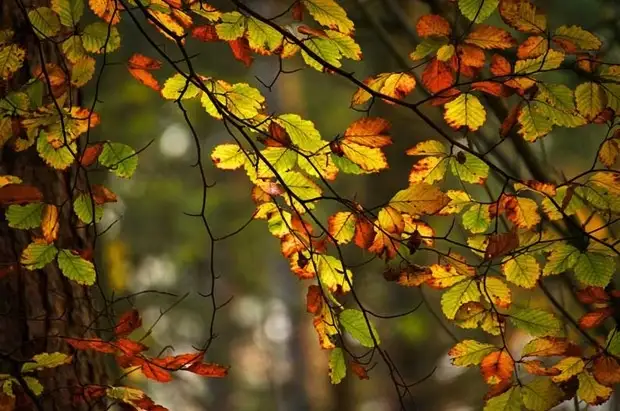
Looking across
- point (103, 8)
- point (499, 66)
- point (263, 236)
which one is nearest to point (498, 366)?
point (499, 66)

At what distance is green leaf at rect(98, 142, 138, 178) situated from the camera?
47.7 inches

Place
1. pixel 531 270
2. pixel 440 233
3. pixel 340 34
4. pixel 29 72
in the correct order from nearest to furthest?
pixel 340 34, pixel 531 270, pixel 29 72, pixel 440 233

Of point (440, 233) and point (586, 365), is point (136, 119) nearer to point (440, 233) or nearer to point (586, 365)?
point (440, 233)

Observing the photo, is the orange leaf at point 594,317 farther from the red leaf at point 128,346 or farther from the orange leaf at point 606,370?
the red leaf at point 128,346

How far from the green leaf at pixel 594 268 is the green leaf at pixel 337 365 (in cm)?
44

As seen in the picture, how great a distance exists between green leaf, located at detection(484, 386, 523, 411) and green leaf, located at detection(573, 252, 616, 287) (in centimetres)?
25

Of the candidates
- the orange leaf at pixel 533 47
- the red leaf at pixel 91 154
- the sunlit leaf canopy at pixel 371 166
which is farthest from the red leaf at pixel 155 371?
the orange leaf at pixel 533 47

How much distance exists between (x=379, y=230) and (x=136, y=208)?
607 cm

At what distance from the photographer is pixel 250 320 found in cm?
891

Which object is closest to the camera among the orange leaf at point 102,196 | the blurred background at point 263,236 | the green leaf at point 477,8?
the green leaf at point 477,8

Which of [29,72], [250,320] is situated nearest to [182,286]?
[250,320]

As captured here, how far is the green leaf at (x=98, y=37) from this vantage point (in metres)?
1.19

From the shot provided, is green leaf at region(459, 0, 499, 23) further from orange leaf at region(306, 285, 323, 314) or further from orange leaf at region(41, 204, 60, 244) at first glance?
orange leaf at region(41, 204, 60, 244)

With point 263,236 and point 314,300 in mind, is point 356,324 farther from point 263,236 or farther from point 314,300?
point 263,236
